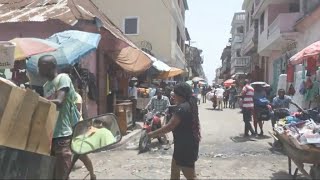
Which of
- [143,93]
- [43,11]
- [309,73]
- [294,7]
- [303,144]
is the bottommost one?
[303,144]

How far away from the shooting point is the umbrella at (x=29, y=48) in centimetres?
686

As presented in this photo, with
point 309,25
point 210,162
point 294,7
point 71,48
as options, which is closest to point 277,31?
point 309,25

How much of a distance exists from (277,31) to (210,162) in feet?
47.4

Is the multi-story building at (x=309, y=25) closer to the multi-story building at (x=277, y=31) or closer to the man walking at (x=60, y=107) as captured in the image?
the multi-story building at (x=277, y=31)

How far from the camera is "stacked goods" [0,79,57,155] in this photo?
405 centimetres

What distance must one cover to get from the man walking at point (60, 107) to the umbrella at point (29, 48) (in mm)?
2048

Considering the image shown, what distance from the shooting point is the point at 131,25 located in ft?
101

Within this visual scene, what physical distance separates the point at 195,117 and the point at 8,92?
221 centimetres

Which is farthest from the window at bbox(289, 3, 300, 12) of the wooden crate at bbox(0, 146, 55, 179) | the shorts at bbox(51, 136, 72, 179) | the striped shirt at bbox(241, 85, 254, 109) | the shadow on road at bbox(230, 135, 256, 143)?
the wooden crate at bbox(0, 146, 55, 179)

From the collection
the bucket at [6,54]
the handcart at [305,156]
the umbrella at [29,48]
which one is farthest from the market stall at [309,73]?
the bucket at [6,54]

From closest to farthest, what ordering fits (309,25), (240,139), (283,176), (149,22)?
(283,176) → (240,139) → (309,25) → (149,22)

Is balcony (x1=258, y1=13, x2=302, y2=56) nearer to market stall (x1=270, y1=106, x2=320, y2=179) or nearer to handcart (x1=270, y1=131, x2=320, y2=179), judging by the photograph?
market stall (x1=270, y1=106, x2=320, y2=179)

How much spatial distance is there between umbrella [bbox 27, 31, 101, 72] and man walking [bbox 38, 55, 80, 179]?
2191 millimetres

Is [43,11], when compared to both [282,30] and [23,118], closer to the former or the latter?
[23,118]
